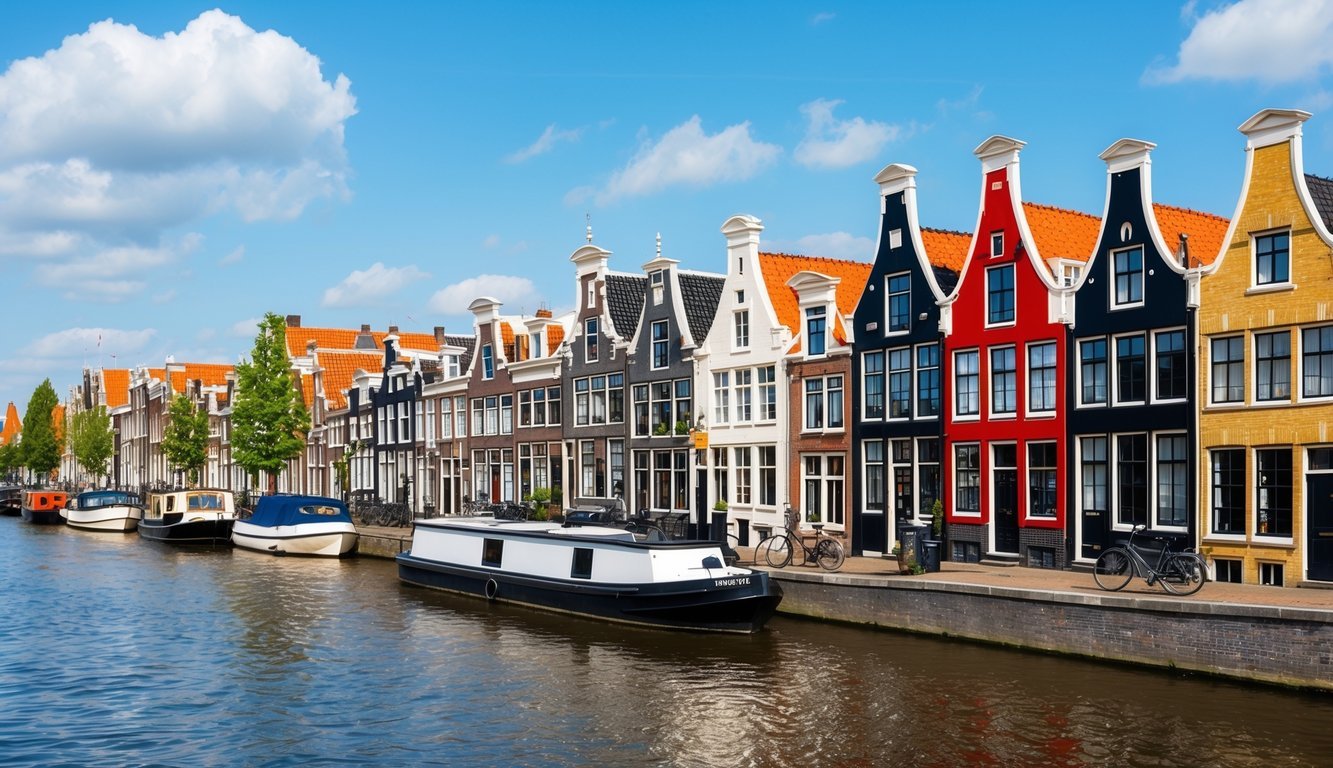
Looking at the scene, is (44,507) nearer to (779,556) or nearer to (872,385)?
(779,556)

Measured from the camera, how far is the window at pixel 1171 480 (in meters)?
27.5

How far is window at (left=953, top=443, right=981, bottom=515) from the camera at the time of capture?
32125 millimetres

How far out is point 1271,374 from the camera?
26.0 metres

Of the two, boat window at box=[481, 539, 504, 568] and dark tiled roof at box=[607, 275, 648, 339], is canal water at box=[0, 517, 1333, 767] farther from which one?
dark tiled roof at box=[607, 275, 648, 339]

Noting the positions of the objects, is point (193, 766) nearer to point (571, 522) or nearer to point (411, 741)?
point (411, 741)

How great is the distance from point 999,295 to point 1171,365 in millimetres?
5191

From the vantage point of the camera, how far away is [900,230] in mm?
34562

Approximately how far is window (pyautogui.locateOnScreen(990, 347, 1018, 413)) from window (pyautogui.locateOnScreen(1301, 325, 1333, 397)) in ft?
23.7

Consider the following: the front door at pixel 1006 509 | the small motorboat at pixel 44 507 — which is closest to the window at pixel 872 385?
the front door at pixel 1006 509

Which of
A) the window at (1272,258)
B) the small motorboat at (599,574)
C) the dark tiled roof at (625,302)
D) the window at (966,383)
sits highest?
the dark tiled roof at (625,302)

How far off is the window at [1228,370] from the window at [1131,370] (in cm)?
163

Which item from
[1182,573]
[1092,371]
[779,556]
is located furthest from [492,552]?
[1182,573]

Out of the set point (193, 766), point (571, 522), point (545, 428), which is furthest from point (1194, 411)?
point (545, 428)

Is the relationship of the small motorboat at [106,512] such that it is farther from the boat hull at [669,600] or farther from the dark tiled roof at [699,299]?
the boat hull at [669,600]
